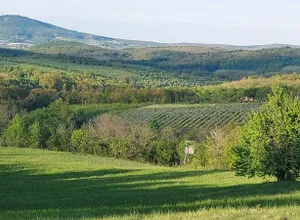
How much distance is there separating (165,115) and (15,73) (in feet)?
253

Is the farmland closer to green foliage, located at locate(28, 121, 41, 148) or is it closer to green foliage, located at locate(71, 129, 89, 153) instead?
green foliage, located at locate(71, 129, 89, 153)

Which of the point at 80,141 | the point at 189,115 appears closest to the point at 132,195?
the point at 80,141

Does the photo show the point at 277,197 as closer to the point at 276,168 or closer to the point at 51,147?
the point at 276,168

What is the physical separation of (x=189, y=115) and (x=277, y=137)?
268 ft

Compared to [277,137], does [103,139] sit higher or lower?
lower

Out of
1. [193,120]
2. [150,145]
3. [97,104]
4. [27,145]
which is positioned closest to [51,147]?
[27,145]

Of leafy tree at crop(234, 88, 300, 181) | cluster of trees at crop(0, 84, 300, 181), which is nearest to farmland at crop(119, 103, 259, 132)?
cluster of trees at crop(0, 84, 300, 181)

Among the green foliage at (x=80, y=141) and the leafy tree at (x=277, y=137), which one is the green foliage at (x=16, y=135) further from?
the leafy tree at (x=277, y=137)

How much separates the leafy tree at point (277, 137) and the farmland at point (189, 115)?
60.7 metres

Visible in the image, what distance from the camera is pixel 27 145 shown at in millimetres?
84688

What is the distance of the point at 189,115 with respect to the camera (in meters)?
108

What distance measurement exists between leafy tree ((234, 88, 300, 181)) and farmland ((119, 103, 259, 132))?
60.7 meters

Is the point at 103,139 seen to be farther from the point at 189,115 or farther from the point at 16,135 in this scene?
the point at 189,115

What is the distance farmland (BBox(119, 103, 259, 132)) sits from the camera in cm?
9650
